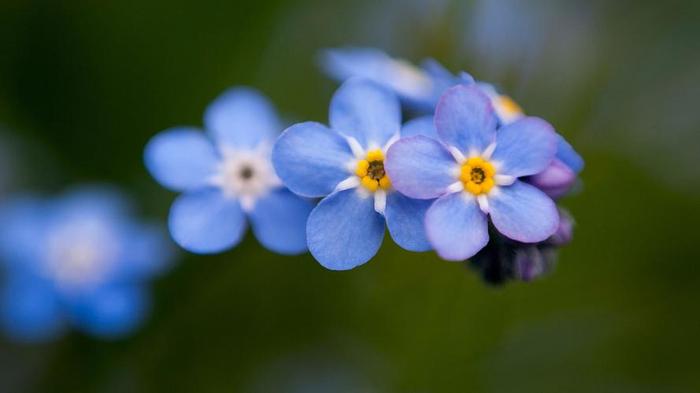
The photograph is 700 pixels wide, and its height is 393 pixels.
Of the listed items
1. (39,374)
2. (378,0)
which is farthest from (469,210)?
(378,0)

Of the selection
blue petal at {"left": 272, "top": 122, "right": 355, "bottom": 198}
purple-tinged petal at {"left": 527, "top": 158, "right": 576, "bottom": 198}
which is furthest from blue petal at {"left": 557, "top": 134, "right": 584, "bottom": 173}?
blue petal at {"left": 272, "top": 122, "right": 355, "bottom": 198}

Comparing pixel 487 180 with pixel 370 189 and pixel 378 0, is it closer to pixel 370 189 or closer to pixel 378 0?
pixel 370 189

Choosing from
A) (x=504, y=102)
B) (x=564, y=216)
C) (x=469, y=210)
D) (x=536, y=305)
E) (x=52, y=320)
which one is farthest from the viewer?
(x=536, y=305)

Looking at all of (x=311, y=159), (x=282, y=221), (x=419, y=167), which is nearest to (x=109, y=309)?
(x=282, y=221)

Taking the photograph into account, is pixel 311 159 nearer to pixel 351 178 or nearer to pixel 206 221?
pixel 351 178

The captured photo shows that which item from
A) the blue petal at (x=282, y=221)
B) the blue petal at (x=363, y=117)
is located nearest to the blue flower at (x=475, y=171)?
the blue petal at (x=363, y=117)

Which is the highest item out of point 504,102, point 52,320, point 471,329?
point 504,102

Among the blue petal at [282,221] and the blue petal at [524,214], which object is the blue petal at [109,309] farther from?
the blue petal at [524,214]

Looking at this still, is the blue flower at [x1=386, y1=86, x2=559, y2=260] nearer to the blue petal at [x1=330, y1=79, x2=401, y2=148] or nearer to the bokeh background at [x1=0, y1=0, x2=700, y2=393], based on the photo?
the blue petal at [x1=330, y1=79, x2=401, y2=148]
